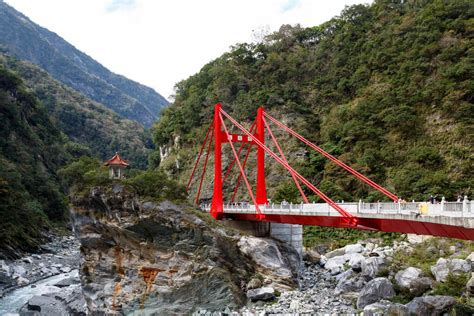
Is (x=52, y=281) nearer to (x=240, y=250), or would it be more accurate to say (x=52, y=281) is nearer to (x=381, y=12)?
(x=240, y=250)

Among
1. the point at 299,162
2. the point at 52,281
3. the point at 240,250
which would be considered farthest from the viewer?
the point at 299,162

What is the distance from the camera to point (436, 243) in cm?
2925

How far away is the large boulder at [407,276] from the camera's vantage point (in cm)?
2181

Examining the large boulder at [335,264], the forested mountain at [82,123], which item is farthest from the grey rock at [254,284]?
the forested mountain at [82,123]

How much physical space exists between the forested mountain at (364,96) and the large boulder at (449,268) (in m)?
9.85

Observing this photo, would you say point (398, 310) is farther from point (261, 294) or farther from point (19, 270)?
point (19, 270)

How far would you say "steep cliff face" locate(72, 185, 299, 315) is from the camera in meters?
22.7

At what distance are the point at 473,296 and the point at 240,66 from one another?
4707 centimetres

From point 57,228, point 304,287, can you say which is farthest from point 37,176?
point 304,287

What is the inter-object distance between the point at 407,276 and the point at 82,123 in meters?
106

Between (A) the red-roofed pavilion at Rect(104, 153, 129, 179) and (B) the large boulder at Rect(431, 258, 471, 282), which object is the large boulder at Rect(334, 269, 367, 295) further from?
(A) the red-roofed pavilion at Rect(104, 153, 129, 179)

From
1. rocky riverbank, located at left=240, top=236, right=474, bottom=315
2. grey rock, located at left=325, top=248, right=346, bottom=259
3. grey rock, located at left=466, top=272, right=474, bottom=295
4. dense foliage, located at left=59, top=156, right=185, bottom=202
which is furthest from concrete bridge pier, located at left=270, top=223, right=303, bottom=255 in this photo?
grey rock, located at left=466, top=272, right=474, bottom=295

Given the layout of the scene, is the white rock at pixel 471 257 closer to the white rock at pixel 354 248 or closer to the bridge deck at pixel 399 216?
the white rock at pixel 354 248

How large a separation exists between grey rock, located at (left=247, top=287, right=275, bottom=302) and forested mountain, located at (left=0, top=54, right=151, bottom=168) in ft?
285
